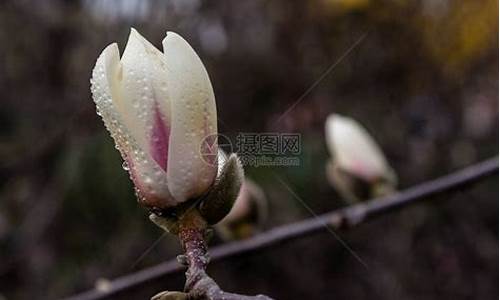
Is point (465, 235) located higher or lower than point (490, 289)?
higher

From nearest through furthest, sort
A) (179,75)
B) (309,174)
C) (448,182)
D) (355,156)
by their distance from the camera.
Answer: (179,75) → (448,182) → (355,156) → (309,174)

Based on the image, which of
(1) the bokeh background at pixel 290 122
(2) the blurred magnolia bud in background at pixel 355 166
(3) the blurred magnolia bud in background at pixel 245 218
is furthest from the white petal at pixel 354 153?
(1) the bokeh background at pixel 290 122

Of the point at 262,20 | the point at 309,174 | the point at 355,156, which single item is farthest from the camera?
the point at 262,20

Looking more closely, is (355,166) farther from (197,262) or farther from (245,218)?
(197,262)

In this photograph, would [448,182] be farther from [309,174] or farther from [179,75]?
[309,174]

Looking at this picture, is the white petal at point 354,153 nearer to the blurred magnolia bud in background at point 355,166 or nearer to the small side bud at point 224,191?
the blurred magnolia bud in background at point 355,166

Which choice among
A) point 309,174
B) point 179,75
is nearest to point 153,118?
point 179,75

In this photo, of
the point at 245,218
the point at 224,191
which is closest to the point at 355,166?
the point at 245,218
